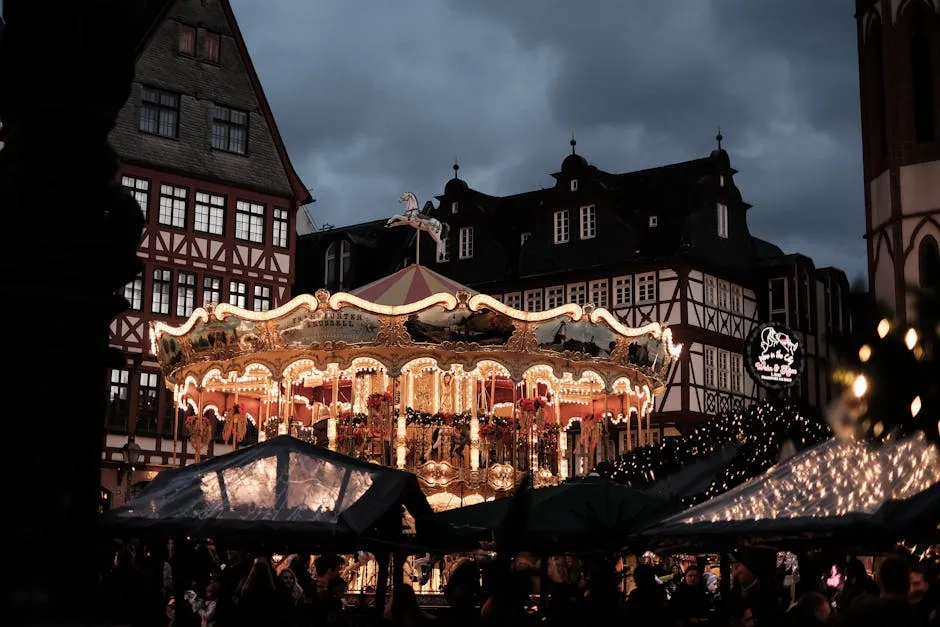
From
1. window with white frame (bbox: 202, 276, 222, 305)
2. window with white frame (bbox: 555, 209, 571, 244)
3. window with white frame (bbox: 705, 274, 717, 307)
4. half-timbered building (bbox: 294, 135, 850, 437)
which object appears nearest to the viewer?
window with white frame (bbox: 202, 276, 222, 305)

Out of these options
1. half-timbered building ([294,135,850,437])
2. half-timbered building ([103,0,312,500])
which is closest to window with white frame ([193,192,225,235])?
half-timbered building ([103,0,312,500])

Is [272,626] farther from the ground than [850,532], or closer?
closer

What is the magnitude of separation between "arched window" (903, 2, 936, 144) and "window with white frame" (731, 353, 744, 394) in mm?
13294

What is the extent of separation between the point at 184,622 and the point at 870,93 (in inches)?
968

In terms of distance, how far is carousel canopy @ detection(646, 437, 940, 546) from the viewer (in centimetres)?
807

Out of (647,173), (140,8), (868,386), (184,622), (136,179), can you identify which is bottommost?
(184,622)

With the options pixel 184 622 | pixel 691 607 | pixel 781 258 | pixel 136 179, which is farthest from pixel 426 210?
pixel 691 607

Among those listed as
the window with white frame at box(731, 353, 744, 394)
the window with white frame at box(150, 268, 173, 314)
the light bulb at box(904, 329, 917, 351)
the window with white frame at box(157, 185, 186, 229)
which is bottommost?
the light bulb at box(904, 329, 917, 351)

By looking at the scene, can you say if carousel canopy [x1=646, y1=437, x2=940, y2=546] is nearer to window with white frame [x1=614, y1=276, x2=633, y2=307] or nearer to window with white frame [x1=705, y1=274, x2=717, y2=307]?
window with white frame [x1=705, y1=274, x2=717, y2=307]

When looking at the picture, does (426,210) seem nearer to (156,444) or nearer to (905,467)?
(156,444)

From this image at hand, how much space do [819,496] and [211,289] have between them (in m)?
30.1

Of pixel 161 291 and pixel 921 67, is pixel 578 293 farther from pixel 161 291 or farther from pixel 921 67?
pixel 921 67

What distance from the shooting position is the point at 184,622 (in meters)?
13.2

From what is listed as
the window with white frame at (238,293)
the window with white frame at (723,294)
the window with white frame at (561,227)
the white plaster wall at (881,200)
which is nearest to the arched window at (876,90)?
the white plaster wall at (881,200)
